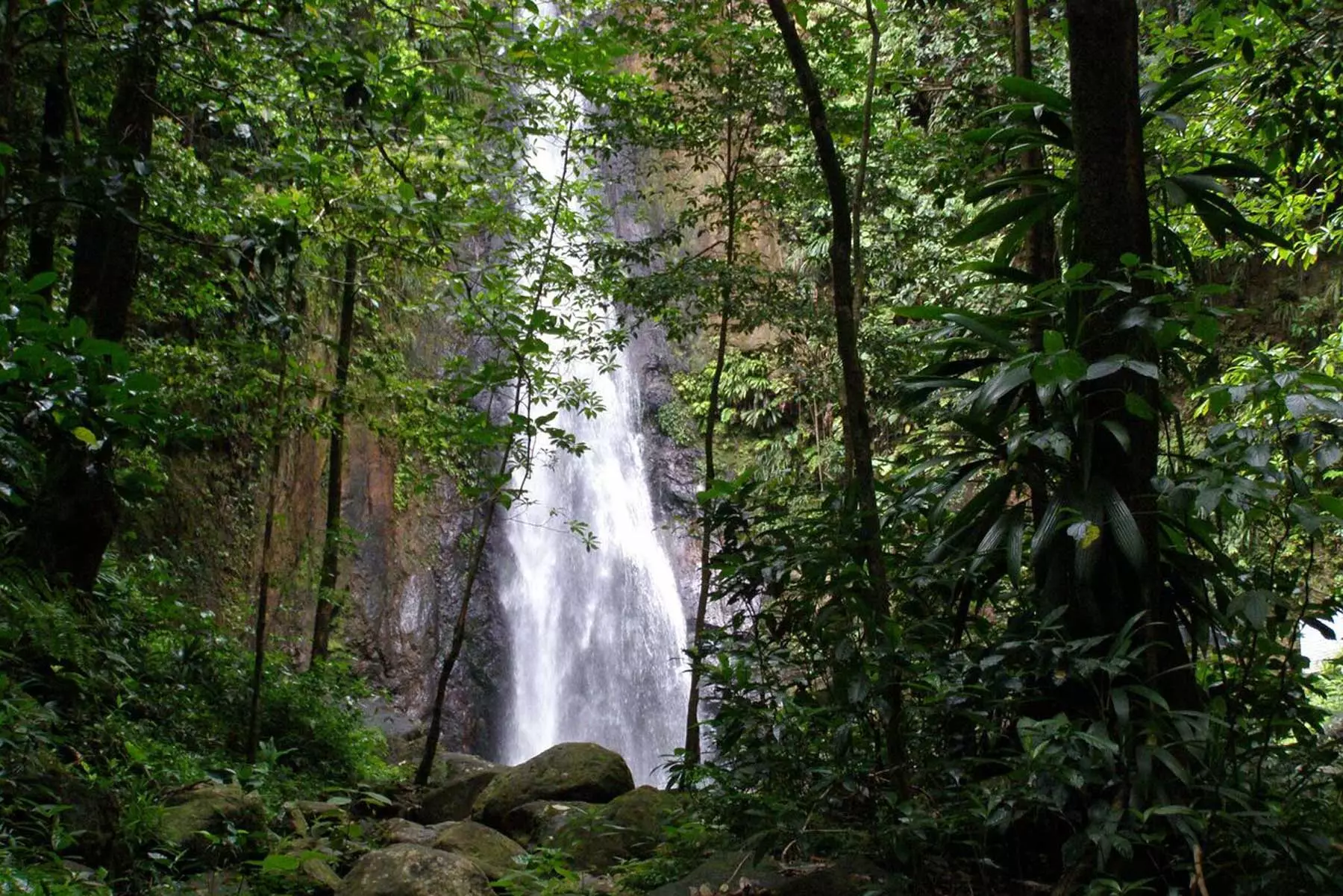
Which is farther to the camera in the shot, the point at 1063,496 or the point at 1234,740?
the point at 1063,496

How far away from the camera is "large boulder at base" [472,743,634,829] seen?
6.73 m

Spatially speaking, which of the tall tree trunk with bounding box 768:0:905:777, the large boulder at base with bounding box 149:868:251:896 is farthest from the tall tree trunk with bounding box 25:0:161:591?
the tall tree trunk with bounding box 768:0:905:777

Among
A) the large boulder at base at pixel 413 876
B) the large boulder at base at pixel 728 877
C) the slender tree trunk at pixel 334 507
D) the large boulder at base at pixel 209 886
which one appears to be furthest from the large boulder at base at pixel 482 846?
the slender tree trunk at pixel 334 507

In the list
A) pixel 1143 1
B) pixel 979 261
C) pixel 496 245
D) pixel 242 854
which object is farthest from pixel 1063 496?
pixel 496 245

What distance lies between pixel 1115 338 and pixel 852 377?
97 centimetres

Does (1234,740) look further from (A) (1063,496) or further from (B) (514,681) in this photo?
(B) (514,681)

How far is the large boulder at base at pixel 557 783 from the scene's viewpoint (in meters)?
6.73

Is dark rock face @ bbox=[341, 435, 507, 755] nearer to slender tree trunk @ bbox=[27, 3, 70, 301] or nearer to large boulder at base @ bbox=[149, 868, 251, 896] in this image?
slender tree trunk @ bbox=[27, 3, 70, 301]

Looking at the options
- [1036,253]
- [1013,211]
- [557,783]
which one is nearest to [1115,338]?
[1013,211]

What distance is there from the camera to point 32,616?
3932 mm

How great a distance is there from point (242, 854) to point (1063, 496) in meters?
3.44

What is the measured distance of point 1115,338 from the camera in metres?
3.26

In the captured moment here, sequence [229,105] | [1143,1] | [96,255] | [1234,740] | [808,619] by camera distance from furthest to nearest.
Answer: [1143,1]
[96,255]
[229,105]
[808,619]
[1234,740]

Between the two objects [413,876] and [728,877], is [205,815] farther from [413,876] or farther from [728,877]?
[728,877]
